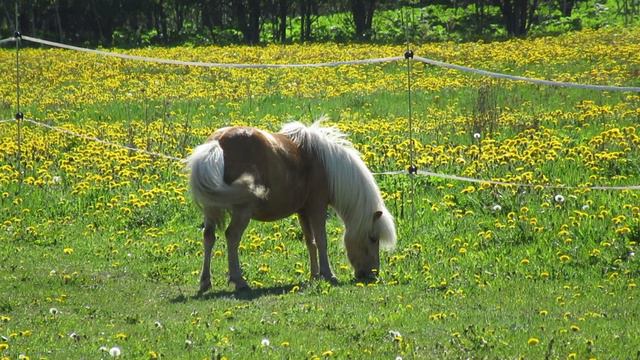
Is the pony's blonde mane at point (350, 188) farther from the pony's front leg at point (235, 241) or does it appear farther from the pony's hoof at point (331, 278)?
the pony's front leg at point (235, 241)

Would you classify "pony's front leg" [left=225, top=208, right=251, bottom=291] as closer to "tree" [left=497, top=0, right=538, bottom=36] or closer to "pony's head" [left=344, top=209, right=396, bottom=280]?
"pony's head" [left=344, top=209, right=396, bottom=280]

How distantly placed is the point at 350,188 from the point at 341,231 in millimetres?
1924

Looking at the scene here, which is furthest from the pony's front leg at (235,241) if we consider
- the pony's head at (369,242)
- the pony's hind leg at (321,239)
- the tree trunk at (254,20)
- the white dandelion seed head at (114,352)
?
the tree trunk at (254,20)

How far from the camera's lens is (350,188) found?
34.2 feet

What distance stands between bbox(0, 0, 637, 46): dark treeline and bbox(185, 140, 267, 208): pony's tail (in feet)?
118

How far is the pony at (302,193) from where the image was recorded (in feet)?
32.3

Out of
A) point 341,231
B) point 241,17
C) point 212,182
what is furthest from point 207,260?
point 241,17

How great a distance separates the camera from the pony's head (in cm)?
1040

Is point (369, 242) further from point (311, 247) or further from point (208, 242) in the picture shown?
point (208, 242)

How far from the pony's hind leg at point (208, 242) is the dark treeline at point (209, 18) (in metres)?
35.7

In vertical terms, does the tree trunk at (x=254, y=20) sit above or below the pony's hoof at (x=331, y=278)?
above

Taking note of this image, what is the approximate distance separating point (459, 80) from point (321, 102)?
3.56 meters

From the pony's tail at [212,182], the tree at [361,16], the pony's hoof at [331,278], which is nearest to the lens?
the pony's tail at [212,182]

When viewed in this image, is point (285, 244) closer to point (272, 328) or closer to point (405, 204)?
point (405, 204)
